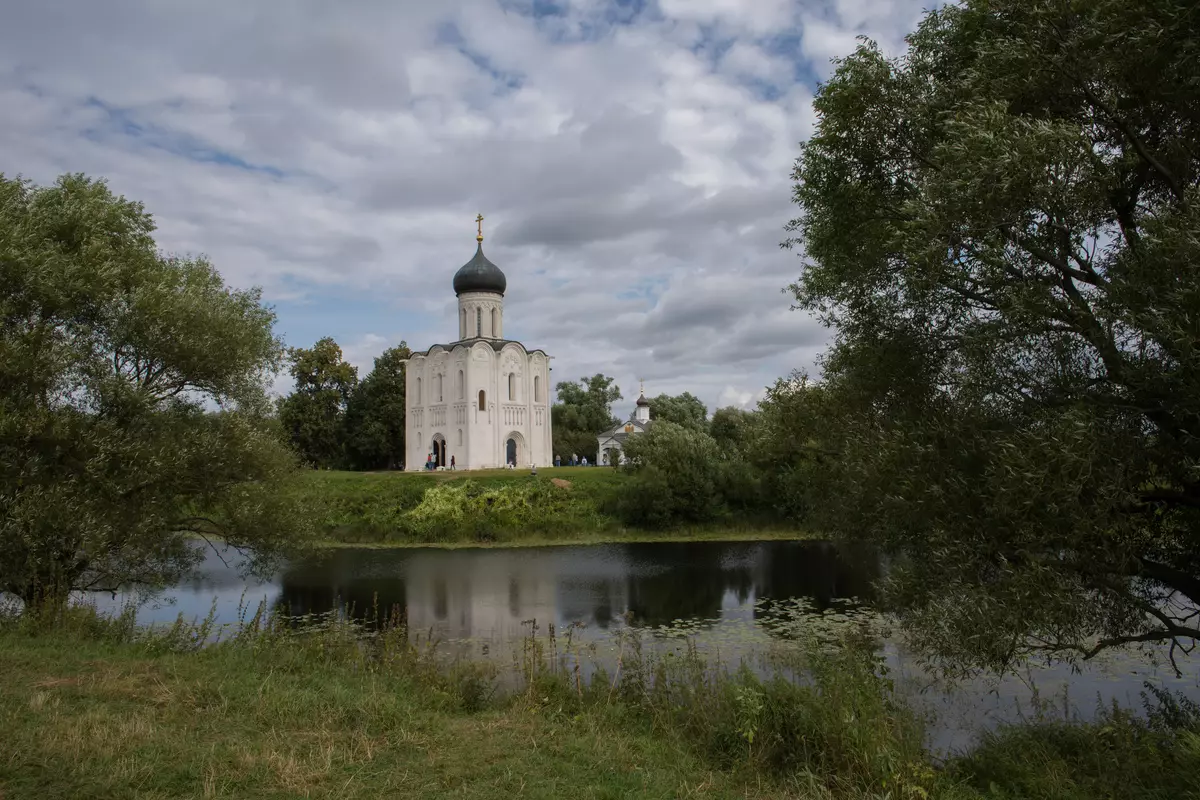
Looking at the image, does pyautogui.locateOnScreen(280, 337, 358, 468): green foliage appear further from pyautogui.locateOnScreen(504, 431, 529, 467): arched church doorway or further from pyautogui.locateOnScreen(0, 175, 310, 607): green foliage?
pyautogui.locateOnScreen(0, 175, 310, 607): green foliage

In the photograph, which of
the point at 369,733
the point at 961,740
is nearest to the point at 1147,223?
the point at 961,740

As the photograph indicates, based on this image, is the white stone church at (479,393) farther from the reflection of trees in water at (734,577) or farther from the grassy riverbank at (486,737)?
the grassy riverbank at (486,737)

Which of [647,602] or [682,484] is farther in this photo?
[682,484]

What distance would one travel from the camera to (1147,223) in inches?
241

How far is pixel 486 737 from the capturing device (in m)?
6.45

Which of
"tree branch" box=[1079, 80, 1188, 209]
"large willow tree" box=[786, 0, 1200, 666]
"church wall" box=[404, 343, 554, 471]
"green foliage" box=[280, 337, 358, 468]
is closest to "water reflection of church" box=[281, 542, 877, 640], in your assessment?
"large willow tree" box=[786, 0, 1200, 666]

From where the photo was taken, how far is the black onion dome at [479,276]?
47.2m

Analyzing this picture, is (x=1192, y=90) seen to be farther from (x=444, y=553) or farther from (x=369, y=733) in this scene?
(x=444, y=553)

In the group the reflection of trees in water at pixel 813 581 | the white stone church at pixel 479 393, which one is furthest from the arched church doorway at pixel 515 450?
the reflection of trees in water at pixel 813 581

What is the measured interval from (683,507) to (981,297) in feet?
86.4

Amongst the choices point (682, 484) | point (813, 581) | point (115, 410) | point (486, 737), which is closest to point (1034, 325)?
point (486, 737)

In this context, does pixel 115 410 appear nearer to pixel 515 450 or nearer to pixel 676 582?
pixel 676 582

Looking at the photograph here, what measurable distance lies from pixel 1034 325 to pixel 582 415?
2266 inches

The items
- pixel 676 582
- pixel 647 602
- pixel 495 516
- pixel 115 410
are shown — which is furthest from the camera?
pixel 495 516
